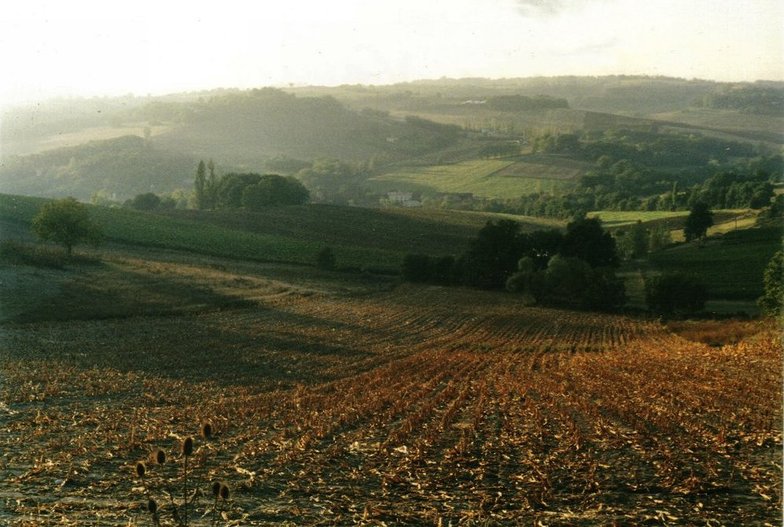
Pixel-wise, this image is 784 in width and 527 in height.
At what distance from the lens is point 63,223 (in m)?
65.0

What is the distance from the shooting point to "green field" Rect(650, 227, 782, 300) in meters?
70.4

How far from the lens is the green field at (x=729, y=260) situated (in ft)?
231

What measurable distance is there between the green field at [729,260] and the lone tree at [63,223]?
60.6 meters

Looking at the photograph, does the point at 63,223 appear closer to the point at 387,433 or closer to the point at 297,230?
the point at 297,230

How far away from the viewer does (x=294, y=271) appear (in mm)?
81188

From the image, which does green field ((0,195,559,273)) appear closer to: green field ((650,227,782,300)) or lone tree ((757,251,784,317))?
green field ((650,227,782,300))

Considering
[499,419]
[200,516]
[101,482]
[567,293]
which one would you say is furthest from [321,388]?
[567,293]

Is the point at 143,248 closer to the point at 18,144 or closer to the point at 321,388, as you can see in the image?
the point at 321,388

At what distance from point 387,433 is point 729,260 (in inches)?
2875

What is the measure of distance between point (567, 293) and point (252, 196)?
6992cm

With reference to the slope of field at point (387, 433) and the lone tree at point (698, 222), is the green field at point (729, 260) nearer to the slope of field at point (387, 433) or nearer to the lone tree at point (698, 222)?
the lone tree at point (698, 222)

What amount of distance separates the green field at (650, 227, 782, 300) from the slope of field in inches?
1512

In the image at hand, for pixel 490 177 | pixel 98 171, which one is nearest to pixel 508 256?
pixel 490 177

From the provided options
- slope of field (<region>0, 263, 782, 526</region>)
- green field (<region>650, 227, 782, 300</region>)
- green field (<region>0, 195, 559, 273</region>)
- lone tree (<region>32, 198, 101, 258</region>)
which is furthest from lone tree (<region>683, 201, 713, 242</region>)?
lone tree (<region>32, 198, 101, 258</region>)
